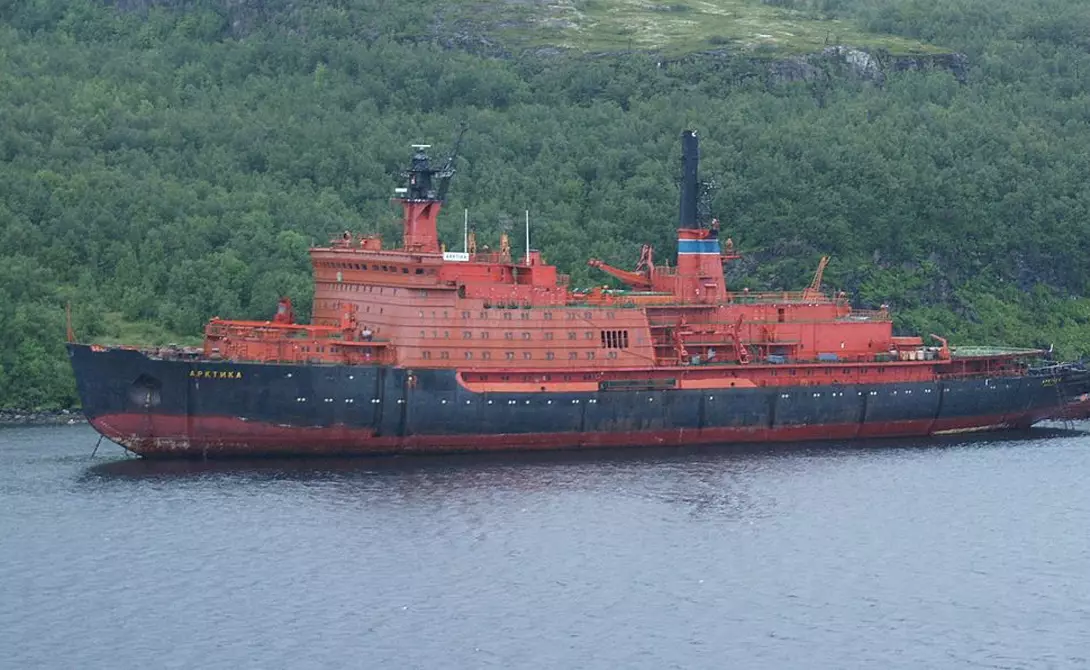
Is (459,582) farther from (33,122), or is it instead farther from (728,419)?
(33,122)

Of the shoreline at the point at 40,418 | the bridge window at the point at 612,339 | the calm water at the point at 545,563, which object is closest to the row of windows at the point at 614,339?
the bridge window at the point at 612,339

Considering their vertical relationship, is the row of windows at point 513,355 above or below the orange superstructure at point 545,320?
below

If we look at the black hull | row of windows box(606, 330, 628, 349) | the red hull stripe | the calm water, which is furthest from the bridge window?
the calm water

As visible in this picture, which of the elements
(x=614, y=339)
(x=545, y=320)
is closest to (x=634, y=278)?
(x=614, y=339)

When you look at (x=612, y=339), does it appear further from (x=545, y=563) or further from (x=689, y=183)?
(x=545, y=563)

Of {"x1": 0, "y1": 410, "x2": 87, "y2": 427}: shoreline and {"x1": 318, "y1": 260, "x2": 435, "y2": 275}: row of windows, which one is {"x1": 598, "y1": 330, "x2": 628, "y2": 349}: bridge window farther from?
{"x1": 0, "y1": 410, "x2": 87, "y2": 427}: shoreline

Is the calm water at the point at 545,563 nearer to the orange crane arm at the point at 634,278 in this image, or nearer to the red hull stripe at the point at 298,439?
the red hull stripe at the point at 298,439
